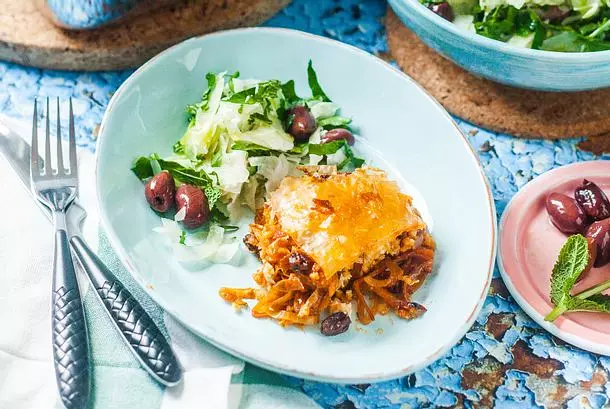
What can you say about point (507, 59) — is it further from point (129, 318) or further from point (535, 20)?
point (129, 318)

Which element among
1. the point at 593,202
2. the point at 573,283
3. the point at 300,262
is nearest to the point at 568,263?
the point at 573,283

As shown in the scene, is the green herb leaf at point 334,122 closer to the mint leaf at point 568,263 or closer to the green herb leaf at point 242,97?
the green herb leaf at point 242,97

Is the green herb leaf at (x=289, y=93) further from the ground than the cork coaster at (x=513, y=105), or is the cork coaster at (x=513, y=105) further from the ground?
the green herb leaf at (x=289, y=93)

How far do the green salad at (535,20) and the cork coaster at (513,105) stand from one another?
19 cm

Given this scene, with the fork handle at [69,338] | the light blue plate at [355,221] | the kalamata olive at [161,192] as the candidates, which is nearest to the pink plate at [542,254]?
the light blue plate at [355,221]

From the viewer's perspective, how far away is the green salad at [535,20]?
2.48 m

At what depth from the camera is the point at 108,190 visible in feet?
6.74

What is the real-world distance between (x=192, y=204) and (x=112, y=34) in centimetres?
89

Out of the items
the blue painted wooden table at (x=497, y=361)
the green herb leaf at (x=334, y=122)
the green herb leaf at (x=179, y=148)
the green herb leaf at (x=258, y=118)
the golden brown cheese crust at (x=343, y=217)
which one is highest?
the green herb leaf at (x=258, y=118)

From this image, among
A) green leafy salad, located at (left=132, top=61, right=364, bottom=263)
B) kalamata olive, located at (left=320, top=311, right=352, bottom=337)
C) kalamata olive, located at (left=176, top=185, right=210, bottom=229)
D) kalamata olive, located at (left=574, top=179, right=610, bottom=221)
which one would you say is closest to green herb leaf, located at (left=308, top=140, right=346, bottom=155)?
green leafy salad, located at (left=132, top=61, right=364, bottom=263)

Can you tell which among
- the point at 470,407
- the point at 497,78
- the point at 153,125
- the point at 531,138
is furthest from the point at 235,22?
the point at 470,407

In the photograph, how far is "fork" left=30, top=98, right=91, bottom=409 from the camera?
5.78 feet

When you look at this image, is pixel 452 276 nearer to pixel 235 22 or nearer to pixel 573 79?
pixel 573 79

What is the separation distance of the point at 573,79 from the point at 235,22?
119 cm
